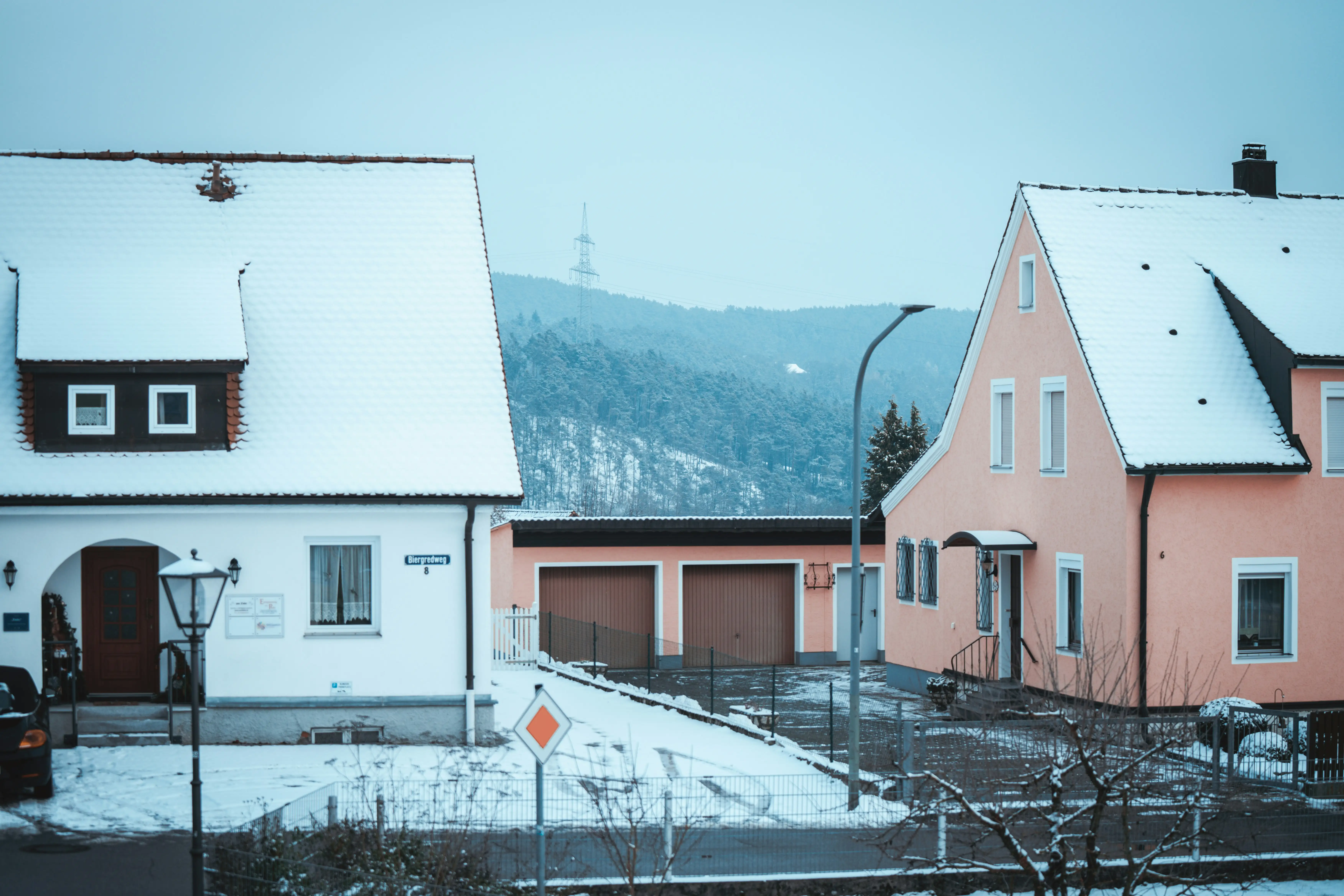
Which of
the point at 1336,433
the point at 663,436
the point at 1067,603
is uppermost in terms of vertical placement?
the point at 663,436

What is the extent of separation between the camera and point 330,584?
19547 millimetres

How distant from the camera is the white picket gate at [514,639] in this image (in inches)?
1157

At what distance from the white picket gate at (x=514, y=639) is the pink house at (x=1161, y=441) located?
31.2ft

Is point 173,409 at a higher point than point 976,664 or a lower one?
higher

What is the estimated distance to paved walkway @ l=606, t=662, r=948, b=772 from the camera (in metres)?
18.8

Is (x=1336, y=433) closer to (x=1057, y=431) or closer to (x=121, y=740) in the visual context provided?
(x=1057, y=431)

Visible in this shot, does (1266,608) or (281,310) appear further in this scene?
(1266,608)

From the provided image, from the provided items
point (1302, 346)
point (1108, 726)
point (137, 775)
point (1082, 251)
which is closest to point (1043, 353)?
point (1082, 251)

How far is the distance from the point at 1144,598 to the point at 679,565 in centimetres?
1632

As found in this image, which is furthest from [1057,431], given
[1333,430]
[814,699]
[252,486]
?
[252,486]

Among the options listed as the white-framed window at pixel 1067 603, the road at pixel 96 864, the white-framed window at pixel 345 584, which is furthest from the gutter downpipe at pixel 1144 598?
the road at pixel 96 864

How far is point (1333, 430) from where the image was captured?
21984mm

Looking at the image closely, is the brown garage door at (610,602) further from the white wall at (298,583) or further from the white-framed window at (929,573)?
the white wall at (298,583)

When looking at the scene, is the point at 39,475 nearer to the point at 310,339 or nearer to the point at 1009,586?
the point at 310,339
